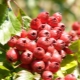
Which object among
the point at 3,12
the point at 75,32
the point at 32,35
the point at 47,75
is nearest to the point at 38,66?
the point at 47,75

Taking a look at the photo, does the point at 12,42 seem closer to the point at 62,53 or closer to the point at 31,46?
the point at 31,46

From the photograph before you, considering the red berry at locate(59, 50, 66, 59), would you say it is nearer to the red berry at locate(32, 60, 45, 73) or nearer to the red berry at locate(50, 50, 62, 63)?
the red berry at locate(50, 50, 62, 63)

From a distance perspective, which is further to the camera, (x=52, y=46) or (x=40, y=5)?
(x=40, y=5)

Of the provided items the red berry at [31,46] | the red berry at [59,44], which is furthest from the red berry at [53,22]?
the red berry at [31,46]

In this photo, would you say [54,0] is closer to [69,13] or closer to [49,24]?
[69,13]

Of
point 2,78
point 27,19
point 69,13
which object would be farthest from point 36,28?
point 69,13

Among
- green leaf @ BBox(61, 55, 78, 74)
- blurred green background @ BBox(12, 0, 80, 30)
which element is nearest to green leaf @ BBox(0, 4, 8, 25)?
green leaf @ BBox(61, 55, 78, 74)
